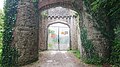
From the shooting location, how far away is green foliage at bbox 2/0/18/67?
7711 millimetres

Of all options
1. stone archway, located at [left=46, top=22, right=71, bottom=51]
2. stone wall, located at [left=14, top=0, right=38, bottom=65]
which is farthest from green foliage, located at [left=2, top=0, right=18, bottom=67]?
stone archway, located at [left=46, top=22, right=71, bottom=51]

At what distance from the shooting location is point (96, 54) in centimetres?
873

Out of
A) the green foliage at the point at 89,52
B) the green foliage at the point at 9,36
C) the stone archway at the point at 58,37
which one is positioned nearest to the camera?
the green foliage at the point at 9,36

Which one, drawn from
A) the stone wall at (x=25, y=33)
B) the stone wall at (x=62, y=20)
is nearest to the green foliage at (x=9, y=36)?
the stone wall at (x=25, y=33)

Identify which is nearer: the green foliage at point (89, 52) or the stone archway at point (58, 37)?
the green foliage at point (89, 52)

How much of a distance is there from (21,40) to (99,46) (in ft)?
11.7

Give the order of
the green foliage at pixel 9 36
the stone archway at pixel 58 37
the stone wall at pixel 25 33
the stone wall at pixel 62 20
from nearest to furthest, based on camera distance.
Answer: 1. the green foliage at pixel 9 36
2. the stone wall at pixel 25 33
3. the stone wall at pixel 62 20
4. the stone archway at pixel 58 37

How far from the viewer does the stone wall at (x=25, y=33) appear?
8.01 metres

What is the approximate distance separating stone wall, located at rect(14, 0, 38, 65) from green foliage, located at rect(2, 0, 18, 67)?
18cm

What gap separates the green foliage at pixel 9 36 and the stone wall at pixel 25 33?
0.18 metres

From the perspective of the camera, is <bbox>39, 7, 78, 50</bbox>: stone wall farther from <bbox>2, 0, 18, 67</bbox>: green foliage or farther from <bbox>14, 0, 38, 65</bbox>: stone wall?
<bbox>2, 0, 18, 67</bbox>: green foliage

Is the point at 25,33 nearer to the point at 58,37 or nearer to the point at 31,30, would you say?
the point at 31,30

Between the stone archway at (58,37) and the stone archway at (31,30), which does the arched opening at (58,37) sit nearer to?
the stone archway at (58,37)

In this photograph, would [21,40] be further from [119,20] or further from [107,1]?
[119,20]
